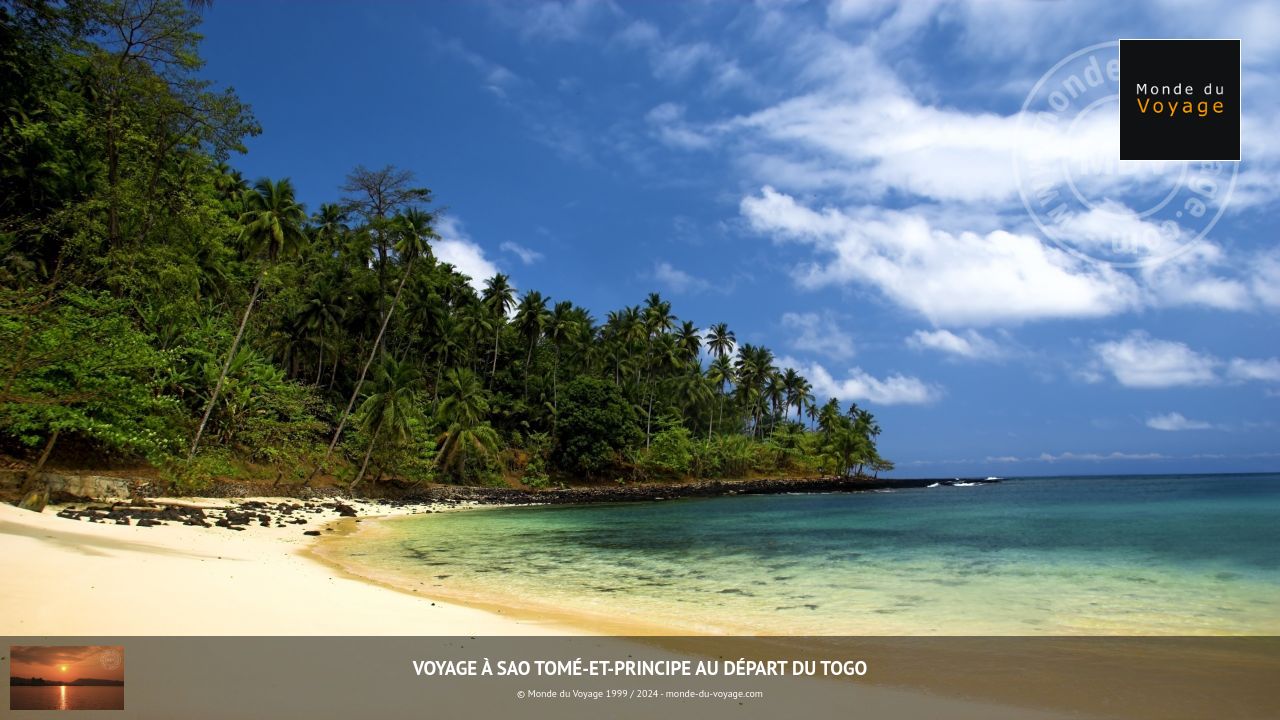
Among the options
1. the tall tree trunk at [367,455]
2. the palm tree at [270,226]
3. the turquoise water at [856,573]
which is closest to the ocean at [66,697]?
the turquoise water at [856,573]

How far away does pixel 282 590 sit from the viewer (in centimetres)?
896

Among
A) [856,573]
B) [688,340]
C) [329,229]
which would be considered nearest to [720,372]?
[688,340]

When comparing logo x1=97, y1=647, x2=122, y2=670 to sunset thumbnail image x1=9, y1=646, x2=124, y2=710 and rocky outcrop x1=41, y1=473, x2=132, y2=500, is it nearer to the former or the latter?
sunset thumbnail image x1=9, y1=646, x2=124, y2=710

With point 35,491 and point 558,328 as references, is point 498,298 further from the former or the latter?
point 35,491

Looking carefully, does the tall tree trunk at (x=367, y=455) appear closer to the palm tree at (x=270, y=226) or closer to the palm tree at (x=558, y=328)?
the palm tree at (x=270, y=226)

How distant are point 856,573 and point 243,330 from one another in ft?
96.2

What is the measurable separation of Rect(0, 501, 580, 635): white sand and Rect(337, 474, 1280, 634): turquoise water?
2.11 metres

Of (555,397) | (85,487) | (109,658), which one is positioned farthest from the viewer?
(555,397)

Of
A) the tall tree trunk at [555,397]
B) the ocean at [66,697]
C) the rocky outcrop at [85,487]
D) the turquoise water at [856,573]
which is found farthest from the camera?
the tall tree trunk at [555,397]

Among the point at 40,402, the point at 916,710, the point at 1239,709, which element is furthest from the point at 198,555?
the point at 1239,709

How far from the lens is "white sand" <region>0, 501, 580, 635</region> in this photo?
19.8 feet

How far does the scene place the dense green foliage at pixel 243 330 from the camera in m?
20.1

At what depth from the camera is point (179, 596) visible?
7457 millimetres

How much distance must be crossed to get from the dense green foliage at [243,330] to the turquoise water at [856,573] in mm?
9233
